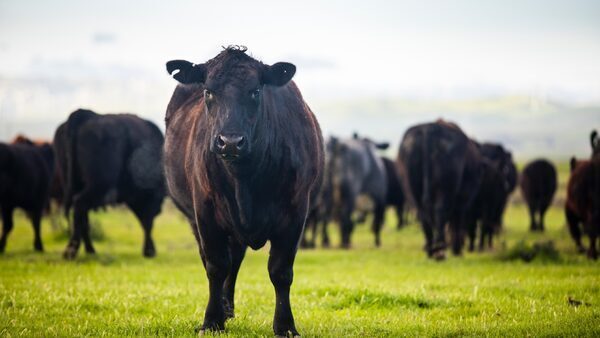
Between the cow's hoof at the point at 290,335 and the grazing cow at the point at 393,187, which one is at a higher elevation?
the cow's hoof at the point at 290,335

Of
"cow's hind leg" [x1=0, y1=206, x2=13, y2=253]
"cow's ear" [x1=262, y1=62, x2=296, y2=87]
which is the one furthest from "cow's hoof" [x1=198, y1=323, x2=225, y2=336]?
"cow's hind leg" [x1=0, y1=206, x2=13, y2=253]

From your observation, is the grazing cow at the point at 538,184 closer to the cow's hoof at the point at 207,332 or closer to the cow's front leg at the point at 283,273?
the cow's front leg at the point at 283,273

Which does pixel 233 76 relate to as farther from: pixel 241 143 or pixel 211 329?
pixel 211 329

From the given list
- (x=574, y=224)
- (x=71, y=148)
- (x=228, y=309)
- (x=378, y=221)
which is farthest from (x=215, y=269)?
(x=378, y=221)

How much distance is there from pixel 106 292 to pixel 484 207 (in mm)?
12327

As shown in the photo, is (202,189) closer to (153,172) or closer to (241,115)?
(241,115)

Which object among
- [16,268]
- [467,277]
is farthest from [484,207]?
[16,268]

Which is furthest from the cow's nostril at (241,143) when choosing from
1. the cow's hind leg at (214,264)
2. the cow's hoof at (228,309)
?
the cow's hoof at (228,309)

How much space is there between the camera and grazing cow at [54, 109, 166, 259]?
14508mm

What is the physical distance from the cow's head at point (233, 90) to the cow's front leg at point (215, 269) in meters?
0.90

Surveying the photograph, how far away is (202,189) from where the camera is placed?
695 centimetres

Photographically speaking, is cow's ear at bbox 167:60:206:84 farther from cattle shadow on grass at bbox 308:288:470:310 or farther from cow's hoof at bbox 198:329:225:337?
cattle shadow on grass at bbox 308:288:470:310

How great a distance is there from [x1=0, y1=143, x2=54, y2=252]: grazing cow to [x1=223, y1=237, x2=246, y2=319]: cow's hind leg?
32.7ft

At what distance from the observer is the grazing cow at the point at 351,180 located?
2095 cm
